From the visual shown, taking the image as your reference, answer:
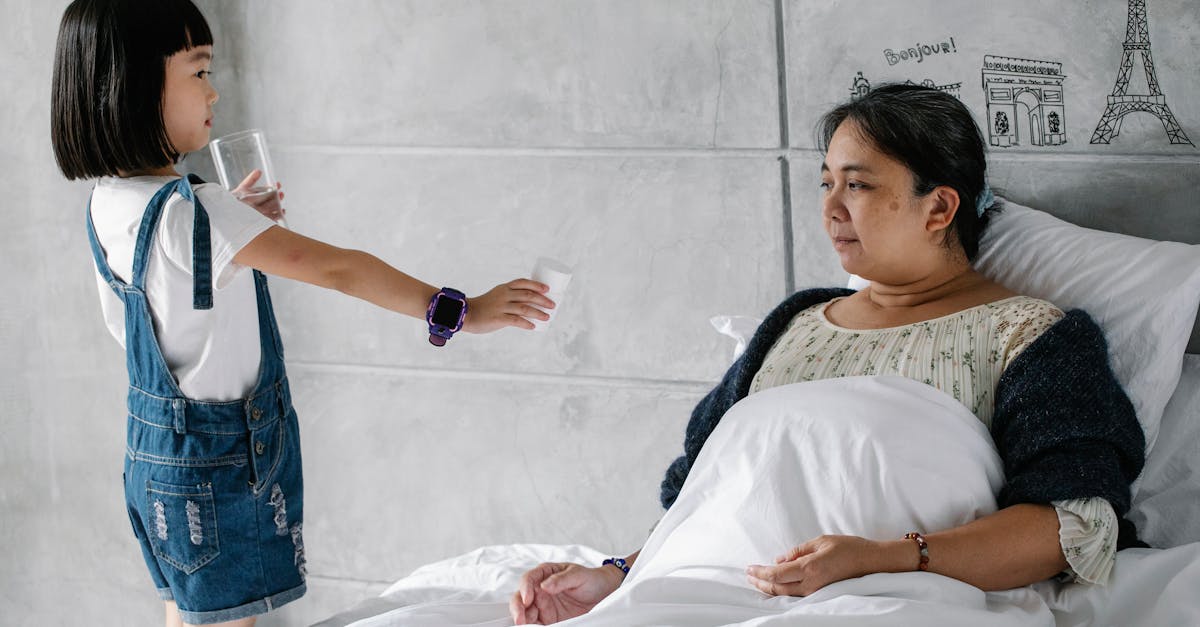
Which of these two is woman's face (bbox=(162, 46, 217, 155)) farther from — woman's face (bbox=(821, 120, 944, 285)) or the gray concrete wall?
woman's face (bbox=(821, 120, 944, 285))

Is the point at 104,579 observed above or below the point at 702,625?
below

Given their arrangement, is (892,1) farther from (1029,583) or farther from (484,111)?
(1029,583)

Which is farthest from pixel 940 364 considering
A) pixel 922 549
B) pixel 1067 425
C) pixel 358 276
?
pixel 358 276

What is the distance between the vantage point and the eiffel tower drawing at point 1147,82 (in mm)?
1963

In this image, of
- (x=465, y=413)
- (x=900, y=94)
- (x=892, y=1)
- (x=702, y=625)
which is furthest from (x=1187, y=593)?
(x=465, y=413)

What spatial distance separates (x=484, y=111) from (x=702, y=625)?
1.38 meters

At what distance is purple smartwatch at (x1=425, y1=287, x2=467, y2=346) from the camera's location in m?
1.89

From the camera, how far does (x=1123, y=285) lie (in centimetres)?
183

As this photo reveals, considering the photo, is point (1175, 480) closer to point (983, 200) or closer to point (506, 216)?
point (983, 200)

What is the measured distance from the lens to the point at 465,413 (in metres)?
2.70

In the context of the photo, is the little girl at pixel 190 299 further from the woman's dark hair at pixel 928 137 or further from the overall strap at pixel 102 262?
the woman's dark hair at pixel 928 137

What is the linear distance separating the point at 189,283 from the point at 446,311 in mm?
403

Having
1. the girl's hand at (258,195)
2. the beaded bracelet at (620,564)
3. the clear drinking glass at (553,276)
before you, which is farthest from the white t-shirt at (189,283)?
the beaded bracelet at (620,564)

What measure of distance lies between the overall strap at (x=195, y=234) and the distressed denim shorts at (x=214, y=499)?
217 millimetres
